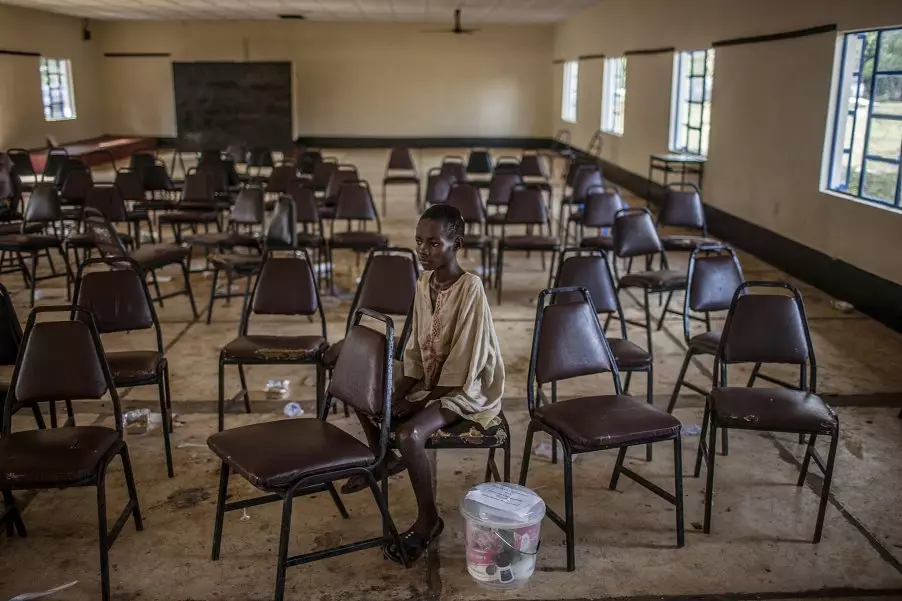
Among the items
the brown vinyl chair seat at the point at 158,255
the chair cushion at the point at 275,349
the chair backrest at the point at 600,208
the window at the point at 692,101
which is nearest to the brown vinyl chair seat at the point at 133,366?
the chair cushion at the point at 275,349

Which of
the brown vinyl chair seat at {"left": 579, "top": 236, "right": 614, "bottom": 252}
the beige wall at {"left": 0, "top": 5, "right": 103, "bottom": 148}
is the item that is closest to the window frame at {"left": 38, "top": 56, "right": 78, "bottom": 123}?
the beige wall at {"left": 0, "top": 5, "right": 103, "bottom": 148}

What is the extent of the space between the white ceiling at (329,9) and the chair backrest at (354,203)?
7.40 metres

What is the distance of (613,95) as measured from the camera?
46.1ft

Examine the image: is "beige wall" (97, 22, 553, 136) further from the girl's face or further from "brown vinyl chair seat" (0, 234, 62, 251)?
the girl's face

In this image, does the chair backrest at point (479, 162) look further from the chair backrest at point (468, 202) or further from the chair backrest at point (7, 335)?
the chair backrest at point (7, 335)

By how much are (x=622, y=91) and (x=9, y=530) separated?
1211cm

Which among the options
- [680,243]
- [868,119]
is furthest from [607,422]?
[868,119]

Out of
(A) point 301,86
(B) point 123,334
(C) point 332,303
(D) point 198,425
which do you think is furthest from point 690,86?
(A) point 301,86

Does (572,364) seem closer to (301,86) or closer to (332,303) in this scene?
(332,303)

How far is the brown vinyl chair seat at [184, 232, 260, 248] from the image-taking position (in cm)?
609

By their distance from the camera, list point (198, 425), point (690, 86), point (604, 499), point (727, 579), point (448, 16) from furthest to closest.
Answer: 1. point (448, 16)
2. point (690, 86)
3. point (198, 425)
4. point (604, 499)
5. point (727, 579)

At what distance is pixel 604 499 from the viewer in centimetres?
329

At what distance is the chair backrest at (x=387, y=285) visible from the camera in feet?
13.3

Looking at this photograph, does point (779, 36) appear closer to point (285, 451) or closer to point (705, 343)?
point (705, 343)
